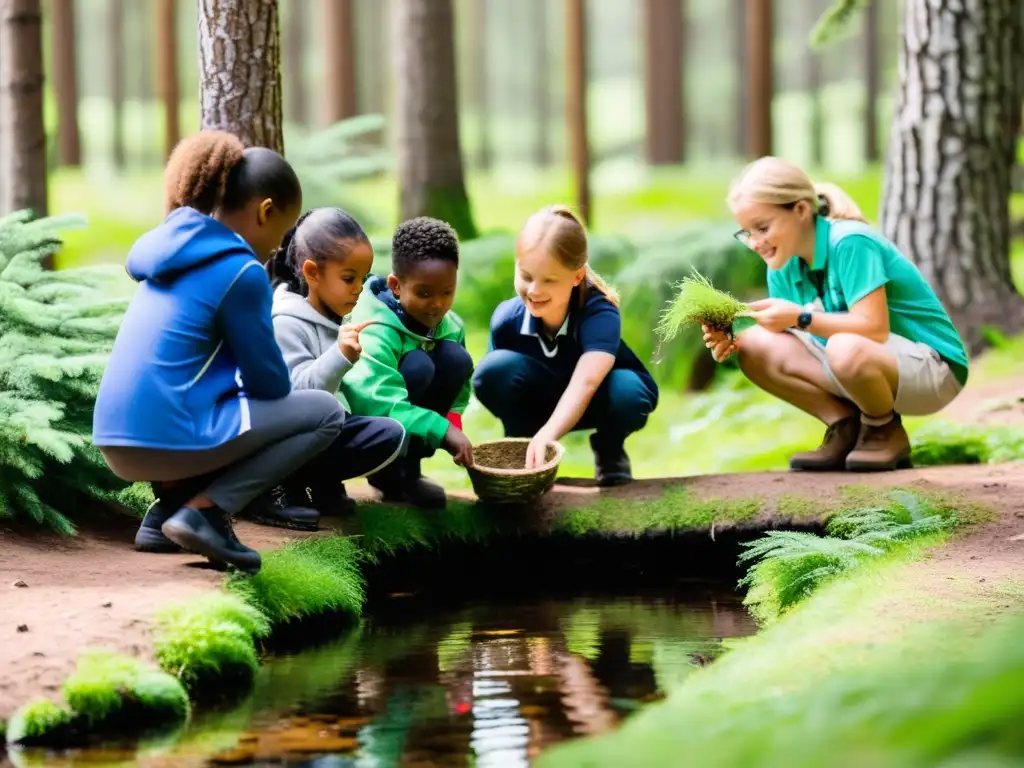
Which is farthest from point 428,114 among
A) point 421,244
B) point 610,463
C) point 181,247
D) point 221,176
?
point 181,247

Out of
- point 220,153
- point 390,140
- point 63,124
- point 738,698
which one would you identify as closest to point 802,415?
point 220,153

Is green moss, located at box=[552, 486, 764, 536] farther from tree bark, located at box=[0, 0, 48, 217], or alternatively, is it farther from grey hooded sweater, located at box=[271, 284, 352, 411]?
tree bark, located at box=[0, 0, 48, 217]

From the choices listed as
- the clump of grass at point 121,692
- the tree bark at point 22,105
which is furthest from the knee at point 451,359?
the tree bark at point 22,105

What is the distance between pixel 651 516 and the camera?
624cm

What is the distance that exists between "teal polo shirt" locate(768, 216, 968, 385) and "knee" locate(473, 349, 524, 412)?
4.43 feet

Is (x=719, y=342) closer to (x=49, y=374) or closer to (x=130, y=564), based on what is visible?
(x=130, y=564)

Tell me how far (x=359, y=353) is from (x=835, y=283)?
2.42 metres

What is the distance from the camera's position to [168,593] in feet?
14.9

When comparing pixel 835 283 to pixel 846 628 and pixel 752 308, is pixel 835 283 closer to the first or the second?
pixel 752 308

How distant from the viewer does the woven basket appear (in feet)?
19.1

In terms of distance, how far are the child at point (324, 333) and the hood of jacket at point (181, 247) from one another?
0.71 m

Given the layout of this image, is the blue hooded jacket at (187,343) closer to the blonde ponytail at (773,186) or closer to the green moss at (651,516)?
the green moss at (651,516)

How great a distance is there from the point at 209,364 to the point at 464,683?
146 centimetres

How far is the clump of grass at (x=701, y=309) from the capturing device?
239 inches
